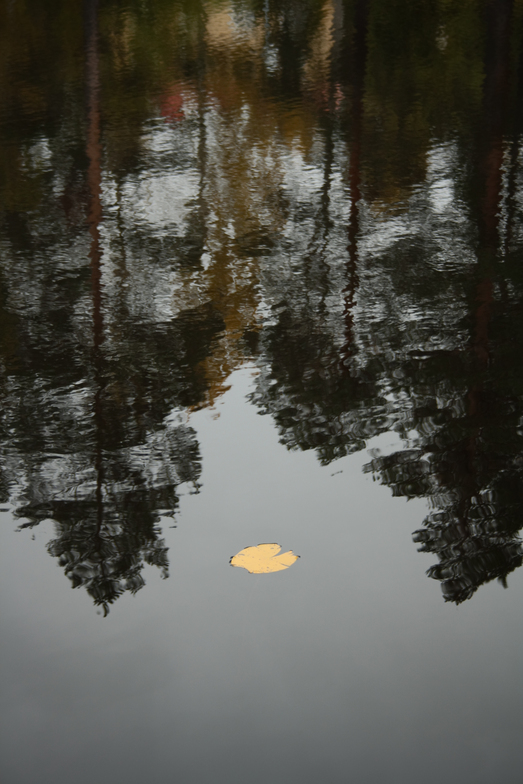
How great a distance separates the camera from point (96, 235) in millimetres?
7152

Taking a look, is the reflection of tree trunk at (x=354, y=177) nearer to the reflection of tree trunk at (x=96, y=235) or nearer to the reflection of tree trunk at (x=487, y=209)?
→ the reflection of tree trunk at (x=487, y=209)

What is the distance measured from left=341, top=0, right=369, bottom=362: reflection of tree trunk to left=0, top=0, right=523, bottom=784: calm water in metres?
0.04

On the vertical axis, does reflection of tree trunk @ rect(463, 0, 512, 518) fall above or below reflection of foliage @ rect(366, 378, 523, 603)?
above

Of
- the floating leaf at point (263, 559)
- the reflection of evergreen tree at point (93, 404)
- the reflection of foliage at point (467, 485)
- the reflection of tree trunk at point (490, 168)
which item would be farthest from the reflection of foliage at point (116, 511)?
the reflection of tree trunk at point (490, 168)

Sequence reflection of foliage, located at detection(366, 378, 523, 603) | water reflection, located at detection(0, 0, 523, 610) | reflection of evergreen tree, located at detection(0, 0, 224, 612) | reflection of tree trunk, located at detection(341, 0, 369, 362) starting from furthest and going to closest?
reflection of tree trunk, located at detection(341, 0, 369, 362) → water reflection, located at detection(0, 0, 523, 610) → reflection of evergreen tree, located at detection(0, 0, 224, 612) → reflection of foliage, located at detection(366, 378, 523, 603)

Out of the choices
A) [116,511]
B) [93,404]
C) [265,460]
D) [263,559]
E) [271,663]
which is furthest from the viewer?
[93,404]

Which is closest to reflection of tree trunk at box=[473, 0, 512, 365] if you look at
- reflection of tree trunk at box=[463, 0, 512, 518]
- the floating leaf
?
reflection of tree trunk at box=[463, 0, 512, 518]

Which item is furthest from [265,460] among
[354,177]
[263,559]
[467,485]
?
[354,177]

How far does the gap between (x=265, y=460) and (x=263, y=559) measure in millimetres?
785

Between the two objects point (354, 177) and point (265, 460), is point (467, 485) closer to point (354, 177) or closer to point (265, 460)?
point (265, 460)

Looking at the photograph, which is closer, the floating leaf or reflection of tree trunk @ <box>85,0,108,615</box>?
the floating leaf

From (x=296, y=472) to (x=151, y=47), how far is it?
1588 cm

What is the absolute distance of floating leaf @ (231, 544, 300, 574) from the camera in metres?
3.12

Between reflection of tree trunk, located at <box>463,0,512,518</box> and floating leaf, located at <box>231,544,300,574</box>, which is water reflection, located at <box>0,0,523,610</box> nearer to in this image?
reflection of tree trunk, located at <box>463,0,512,518</box>
